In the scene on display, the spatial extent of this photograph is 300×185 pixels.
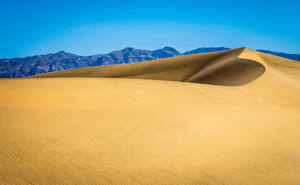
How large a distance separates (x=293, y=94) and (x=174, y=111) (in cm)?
1102

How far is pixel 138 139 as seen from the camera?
214 inches

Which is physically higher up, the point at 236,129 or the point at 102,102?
the point at 102,102

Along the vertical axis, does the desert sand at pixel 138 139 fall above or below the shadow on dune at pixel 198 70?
below

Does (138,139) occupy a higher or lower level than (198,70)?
lower

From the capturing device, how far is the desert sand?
389cm

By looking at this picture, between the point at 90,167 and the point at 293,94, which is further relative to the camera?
the point at 293,94

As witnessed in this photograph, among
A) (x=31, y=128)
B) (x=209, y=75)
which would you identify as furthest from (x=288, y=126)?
(x=209, y=75)

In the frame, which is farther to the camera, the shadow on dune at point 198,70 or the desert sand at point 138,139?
the shadow on dune at point 198,70

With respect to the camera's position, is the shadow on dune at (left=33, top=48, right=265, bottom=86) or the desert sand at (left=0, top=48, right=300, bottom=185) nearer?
the desert sand at (left=0, top=48, right=300, bottom=185)

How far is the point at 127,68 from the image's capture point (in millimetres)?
44719

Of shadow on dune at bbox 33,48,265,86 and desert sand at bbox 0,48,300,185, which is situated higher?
shadow on dune at bbox 33,48,265,86

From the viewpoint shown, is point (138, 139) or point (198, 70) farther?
point (198, 70)

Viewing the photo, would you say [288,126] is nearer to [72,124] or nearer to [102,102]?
[102,102]

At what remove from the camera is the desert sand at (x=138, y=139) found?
3.89 metres
